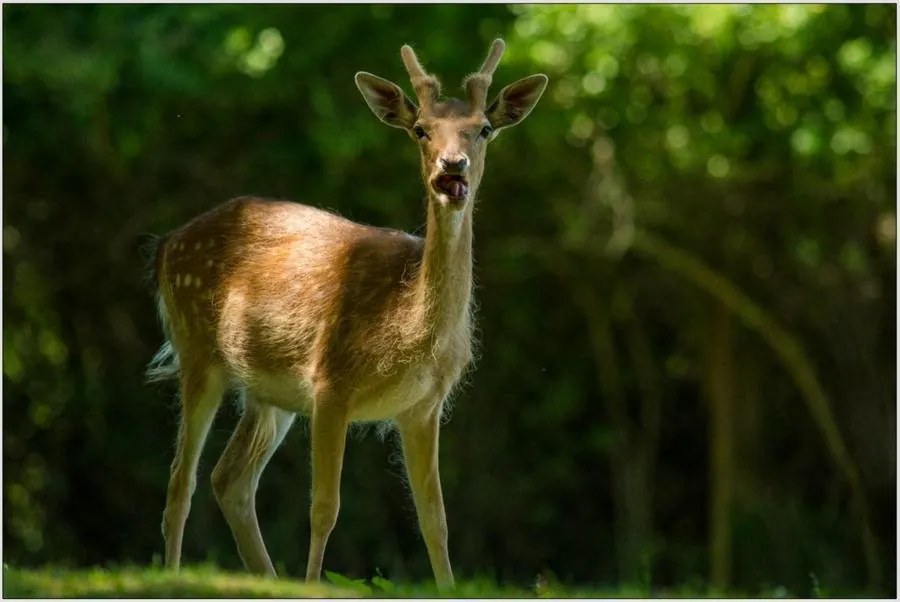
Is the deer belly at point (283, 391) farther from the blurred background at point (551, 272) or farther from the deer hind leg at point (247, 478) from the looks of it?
the blurred background at point (551, 272)

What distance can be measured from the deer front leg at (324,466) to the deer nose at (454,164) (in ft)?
4.14

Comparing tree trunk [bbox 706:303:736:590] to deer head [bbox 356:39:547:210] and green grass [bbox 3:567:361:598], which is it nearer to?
deer head [bbox 356:39:547:210]

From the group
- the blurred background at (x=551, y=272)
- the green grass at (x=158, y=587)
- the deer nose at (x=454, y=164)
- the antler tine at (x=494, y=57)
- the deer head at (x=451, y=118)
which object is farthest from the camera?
the blurred background at (x=551, y=272)

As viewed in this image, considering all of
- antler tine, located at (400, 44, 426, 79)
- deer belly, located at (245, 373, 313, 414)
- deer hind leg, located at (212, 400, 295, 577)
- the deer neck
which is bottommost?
deer hind leg, located at (212, 400, 295, 577)

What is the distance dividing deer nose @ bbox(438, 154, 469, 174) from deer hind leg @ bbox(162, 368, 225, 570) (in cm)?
200

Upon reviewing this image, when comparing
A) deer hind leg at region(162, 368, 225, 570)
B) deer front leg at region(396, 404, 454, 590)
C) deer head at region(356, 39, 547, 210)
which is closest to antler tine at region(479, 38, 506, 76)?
deer head at region(356, 39, 547, 210)

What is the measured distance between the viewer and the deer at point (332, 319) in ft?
22.5

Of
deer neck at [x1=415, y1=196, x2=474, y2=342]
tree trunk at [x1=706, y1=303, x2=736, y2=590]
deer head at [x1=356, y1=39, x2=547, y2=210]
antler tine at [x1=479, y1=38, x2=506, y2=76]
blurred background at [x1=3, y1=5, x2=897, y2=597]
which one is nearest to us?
deer head at [x1=356, y1=39, x2=547, y2=210]

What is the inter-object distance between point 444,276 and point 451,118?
673 mm

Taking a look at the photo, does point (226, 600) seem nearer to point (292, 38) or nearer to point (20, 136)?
point (292, 38)

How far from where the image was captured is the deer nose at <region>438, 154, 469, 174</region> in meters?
6.28

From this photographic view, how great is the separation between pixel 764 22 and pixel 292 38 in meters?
3.64

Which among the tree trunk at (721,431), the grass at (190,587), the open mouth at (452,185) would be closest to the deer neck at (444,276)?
the open mouth at (452,185)

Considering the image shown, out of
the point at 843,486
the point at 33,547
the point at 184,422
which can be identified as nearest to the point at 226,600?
the point at 184,422
